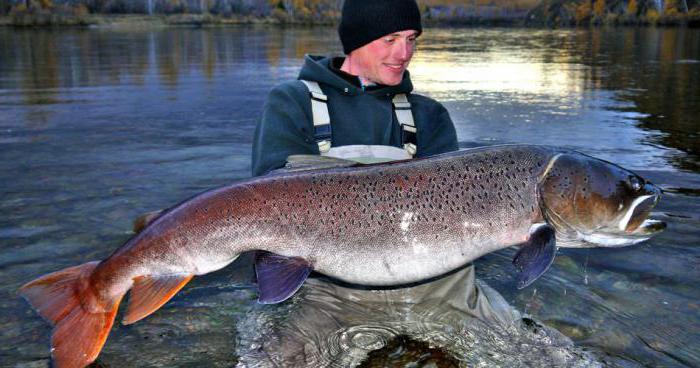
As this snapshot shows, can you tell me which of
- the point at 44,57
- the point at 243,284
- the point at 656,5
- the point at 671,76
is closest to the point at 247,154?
the point at 243,284

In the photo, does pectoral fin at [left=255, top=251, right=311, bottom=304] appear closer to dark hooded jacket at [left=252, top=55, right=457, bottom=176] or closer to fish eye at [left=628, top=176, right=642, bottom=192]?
dark hooded jacket at [left=252, top=55, right=457, bottom=176]

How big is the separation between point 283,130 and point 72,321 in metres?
1.63

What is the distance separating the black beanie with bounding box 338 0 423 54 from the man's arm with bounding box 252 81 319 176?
1.73 ft

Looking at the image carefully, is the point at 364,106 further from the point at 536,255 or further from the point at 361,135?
the point at 536,255

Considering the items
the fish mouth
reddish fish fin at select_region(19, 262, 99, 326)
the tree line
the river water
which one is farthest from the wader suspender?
the tree line

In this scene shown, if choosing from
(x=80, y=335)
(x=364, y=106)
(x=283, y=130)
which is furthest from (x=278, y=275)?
(x=364, y=106)

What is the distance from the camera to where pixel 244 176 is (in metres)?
7.39

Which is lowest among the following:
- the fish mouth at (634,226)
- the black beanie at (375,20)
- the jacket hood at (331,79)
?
the fish mouth at (634,226)

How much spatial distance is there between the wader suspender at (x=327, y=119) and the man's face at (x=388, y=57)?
19 cm

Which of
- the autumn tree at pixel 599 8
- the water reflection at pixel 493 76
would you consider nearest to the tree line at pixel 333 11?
the autumn tree at pixel 599 8

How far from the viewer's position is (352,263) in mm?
3191

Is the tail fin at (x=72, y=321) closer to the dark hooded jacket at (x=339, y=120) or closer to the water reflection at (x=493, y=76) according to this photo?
the dark hooded jacket at (x=339, y=120)

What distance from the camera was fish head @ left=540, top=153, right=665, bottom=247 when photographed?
10.5 feet

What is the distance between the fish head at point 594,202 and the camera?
10.5 ft
